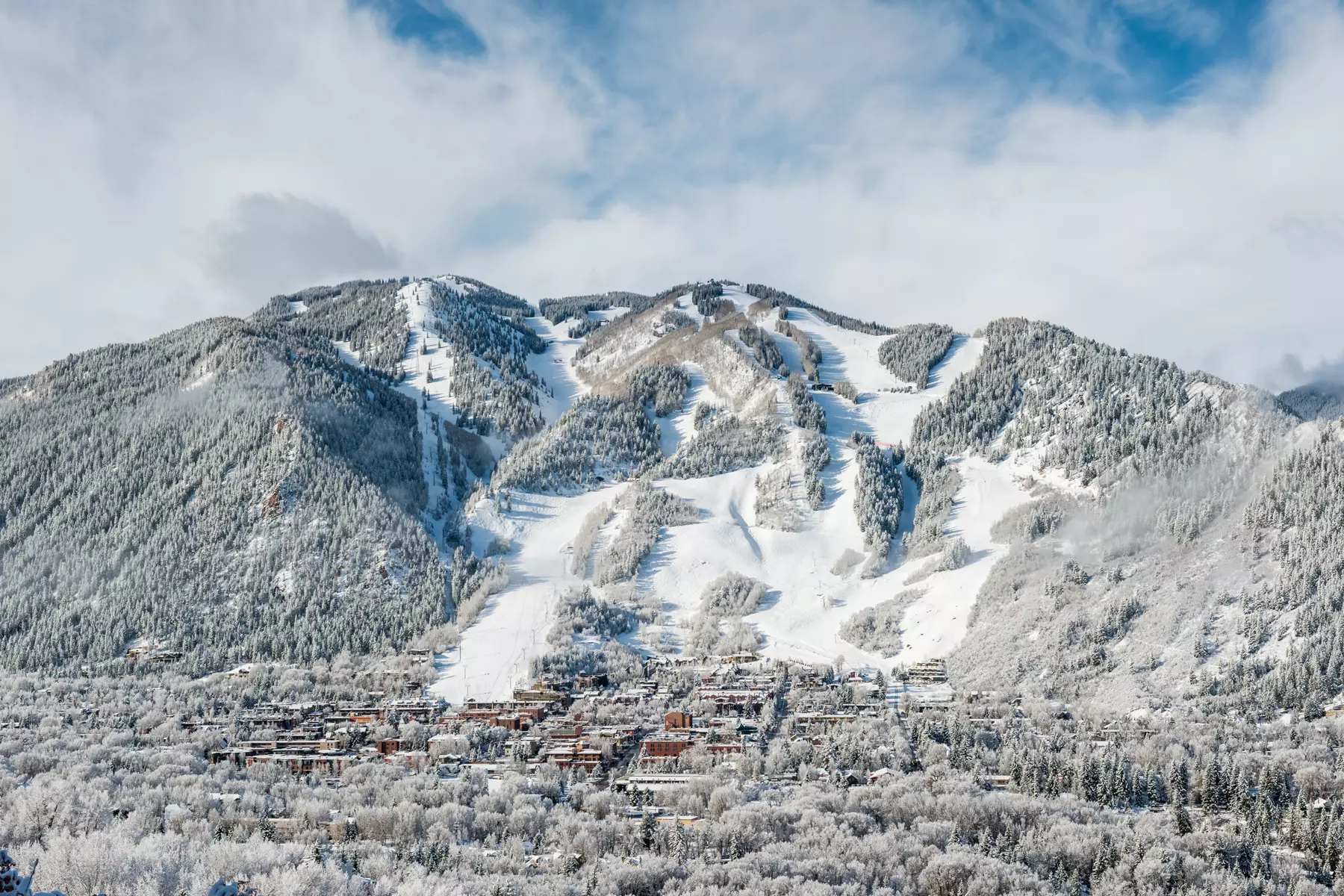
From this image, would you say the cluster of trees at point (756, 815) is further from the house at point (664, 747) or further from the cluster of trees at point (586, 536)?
the cluster of trees at point (586, 536)

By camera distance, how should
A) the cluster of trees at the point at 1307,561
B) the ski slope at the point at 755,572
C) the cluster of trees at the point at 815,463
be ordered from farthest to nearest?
the cluster of trees at the point at 815,463, the ski slope at the point at 755,572, the cluster of trees at the point at 1307,561

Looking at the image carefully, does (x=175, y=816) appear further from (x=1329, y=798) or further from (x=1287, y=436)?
(x=1287, y=436)

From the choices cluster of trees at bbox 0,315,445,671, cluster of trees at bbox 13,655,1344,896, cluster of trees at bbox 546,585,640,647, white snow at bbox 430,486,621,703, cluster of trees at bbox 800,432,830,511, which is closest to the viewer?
cluster of trees at bbox 13,655,1344,896

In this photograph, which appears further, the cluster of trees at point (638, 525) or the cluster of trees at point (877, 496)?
the cluster of trees at point (877, 496)

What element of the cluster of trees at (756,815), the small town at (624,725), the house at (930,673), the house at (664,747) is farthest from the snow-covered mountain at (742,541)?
the house at (664,747)

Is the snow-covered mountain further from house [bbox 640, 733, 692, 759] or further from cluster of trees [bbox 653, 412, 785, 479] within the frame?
house [bbox 640, 733, 692, 759]

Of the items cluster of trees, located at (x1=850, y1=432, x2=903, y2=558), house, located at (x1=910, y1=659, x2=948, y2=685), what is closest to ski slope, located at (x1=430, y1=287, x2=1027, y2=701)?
cluster of trees, located at (x1=850, y1=432, x2=903, y2=558)

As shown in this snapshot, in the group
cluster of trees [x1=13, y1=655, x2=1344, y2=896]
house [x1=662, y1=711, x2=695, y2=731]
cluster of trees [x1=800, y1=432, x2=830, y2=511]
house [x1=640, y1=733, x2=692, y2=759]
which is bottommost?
cluster of trees [x1=13, y1=655, x2=1344, y2=896]
